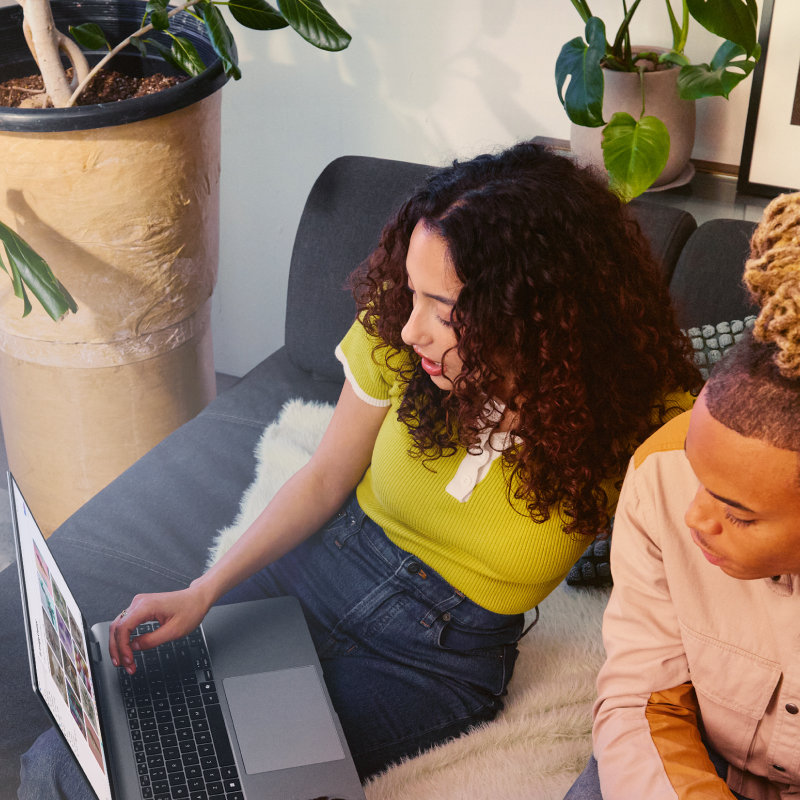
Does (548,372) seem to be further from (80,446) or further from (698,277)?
(80,446)

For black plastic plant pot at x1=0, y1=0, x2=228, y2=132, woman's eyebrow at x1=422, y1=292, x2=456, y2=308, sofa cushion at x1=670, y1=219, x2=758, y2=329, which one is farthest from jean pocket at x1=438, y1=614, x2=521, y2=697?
black plastic plant pot at x1=0, y1=0, x2=228, y2=132

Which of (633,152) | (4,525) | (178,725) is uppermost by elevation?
(633,152)

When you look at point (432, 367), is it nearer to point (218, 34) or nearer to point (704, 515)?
point (704, 515)

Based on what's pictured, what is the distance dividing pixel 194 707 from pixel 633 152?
109 centimetres

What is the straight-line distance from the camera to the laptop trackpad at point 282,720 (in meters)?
1.20

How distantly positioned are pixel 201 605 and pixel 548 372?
1.82 feet

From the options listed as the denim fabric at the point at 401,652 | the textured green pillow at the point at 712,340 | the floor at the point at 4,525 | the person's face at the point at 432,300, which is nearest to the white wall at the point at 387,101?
the textured green pillow at the point at 712,340

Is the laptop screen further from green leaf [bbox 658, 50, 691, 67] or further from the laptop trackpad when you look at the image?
green leaf [bbox 658, 50, 691, 67]

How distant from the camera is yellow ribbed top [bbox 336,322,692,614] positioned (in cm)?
126

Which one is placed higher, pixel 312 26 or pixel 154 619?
pixel 312 26

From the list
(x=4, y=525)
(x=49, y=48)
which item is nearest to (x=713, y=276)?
(x=49, y=48)

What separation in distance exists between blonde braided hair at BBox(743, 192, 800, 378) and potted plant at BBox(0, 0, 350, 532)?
1.06 meters

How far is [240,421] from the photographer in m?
1.91

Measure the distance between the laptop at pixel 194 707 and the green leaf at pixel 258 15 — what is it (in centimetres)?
94
